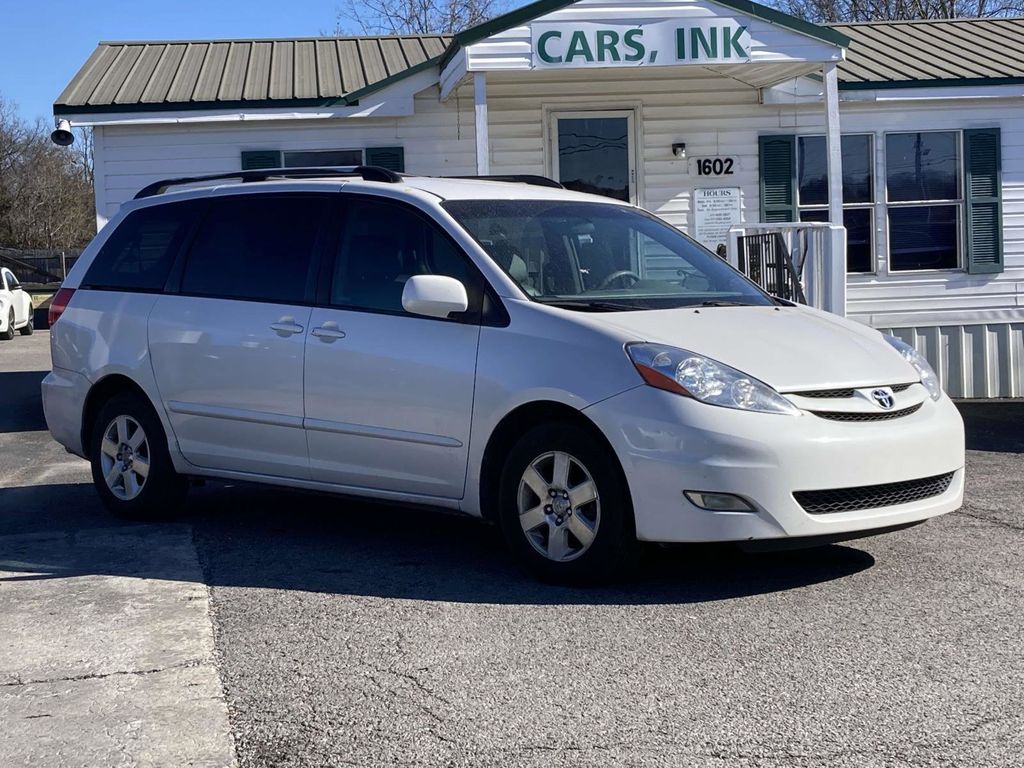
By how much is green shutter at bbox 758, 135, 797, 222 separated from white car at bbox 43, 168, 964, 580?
7.13 meters

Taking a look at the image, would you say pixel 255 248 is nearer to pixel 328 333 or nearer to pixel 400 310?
pixel 328 333

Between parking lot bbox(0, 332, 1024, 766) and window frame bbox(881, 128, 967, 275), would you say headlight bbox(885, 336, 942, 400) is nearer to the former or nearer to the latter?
parking lot bbox(0, 332, 1024, 766)

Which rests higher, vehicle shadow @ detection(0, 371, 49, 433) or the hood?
the hood

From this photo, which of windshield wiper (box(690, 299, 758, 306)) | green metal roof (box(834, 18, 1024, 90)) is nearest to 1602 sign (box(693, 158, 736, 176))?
green metal roof (box(834, 18, 1024, 90))

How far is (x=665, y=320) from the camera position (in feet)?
18.5

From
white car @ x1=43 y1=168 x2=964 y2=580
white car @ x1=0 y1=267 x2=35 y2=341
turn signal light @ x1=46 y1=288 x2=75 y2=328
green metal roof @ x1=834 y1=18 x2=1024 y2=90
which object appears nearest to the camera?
white car @ x1=43 y1=168 x2=964 y2=580

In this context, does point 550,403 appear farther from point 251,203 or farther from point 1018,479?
point 1018,479

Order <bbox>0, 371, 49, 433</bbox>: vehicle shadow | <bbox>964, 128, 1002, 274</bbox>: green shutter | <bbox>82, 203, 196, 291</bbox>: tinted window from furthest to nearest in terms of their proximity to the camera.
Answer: <bbox>964, 128, 1002, 274</bbox>: green shutter → <bbox>0, 371, 49, 433</bbox>: vehicle shadow → <bbox>82, 203, 196, 291</bbox>: tinted window

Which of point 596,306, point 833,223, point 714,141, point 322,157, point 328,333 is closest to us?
point 596,306

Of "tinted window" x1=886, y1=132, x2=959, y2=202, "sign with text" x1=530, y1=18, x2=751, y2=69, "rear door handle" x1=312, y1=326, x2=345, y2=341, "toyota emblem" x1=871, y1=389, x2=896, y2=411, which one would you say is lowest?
"toyota emblem" x1=871, y1=389, x2=896, y2=411

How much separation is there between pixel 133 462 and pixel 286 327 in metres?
1.40

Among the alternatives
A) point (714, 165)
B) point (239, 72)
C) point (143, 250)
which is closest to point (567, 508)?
point (143, 250)

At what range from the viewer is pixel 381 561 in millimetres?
6148

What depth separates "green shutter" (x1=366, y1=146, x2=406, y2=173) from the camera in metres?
13.4
